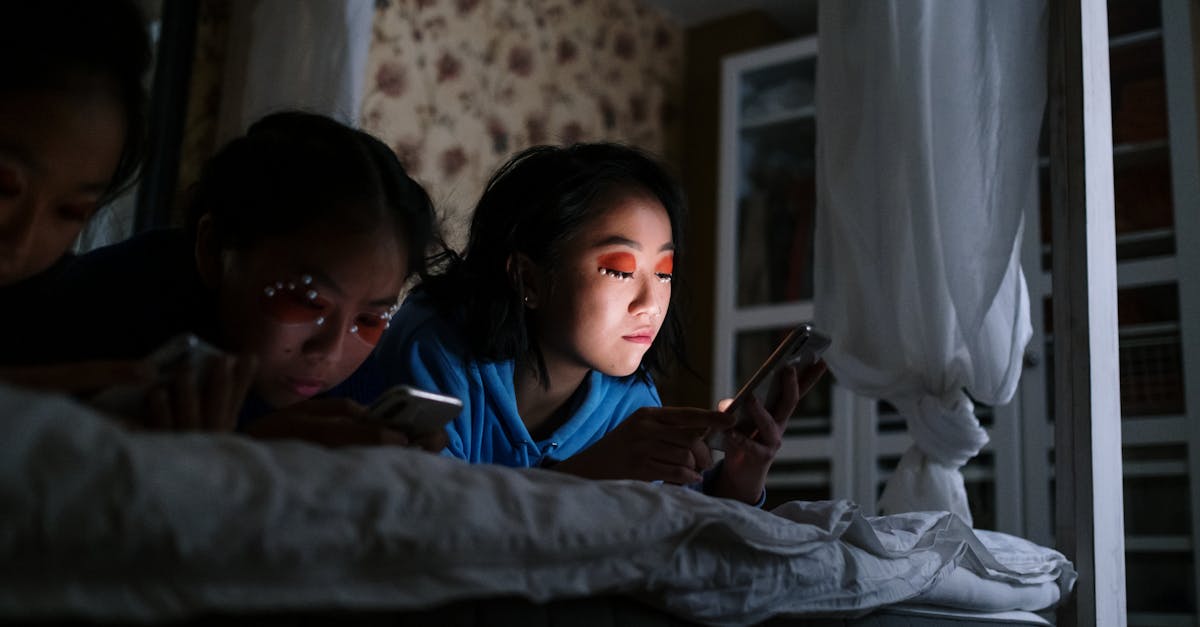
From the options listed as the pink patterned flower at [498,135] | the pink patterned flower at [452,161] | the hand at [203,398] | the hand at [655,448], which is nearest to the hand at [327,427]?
the hand at [203,398]

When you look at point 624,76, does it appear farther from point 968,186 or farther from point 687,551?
point 687,551

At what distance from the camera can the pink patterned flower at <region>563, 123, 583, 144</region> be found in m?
3.19

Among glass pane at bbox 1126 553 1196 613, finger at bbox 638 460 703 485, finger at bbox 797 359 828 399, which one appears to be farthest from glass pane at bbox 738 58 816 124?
finger at bbox 638 460 703 485

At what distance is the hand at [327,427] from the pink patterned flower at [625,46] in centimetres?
279

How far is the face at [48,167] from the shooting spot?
650 millimetres

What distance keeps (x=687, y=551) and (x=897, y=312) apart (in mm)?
Answer: 784

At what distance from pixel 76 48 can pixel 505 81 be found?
2392mm

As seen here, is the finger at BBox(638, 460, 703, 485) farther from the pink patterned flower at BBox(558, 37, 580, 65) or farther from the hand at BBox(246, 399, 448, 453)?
the pink patterned flower at BBox(558, 37, 580, 65)

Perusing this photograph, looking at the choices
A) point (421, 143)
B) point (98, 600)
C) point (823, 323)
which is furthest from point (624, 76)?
point (98, 600)

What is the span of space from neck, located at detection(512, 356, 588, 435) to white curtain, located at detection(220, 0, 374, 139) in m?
0.56

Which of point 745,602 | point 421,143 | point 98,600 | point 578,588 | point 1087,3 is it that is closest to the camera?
point 98,600

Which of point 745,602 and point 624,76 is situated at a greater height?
point 624,76

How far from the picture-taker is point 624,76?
3398mm

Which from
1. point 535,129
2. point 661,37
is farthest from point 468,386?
point 661,37
